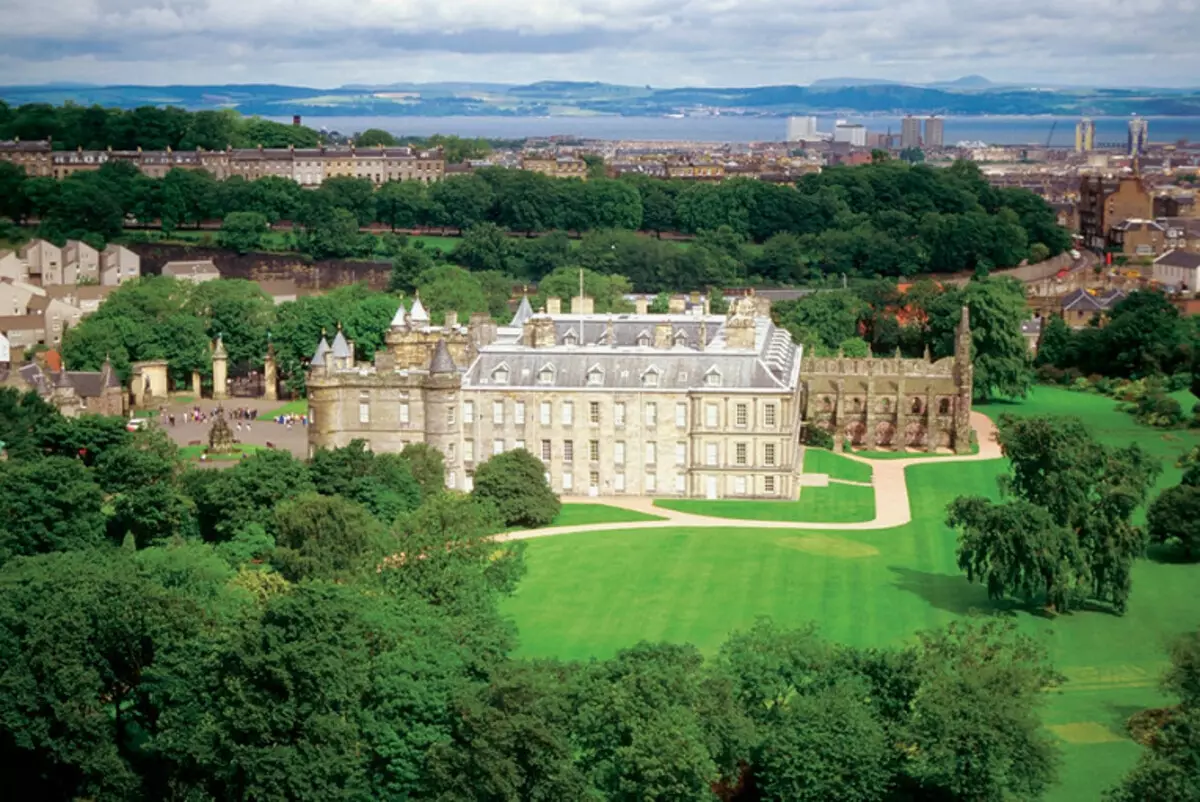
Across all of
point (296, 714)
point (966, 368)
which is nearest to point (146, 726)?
point (296, 714)

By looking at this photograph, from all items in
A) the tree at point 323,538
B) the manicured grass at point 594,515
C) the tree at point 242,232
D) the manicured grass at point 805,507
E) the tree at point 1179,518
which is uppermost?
the tree at point 242,232

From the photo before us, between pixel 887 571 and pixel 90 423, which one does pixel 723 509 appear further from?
pixel 90 423

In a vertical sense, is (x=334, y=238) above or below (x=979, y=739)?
above

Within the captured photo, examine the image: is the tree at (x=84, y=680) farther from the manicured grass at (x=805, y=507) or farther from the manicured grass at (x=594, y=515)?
the manicured grass at (x=805, y=507)

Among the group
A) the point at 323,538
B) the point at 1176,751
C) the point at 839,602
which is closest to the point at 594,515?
the point at 839,602

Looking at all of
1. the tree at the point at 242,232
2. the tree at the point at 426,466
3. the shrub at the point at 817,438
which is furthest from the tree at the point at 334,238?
the tree at the point at 426,466

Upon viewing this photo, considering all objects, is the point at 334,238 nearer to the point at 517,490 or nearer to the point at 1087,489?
the point at 517,490

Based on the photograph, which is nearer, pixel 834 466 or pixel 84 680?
pixel 84 680
